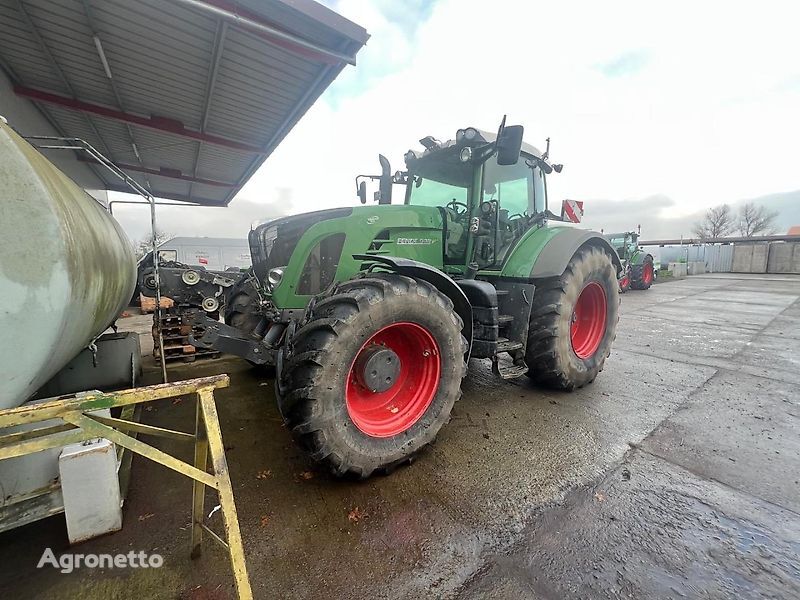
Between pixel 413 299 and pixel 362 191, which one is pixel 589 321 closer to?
pixel 413 299

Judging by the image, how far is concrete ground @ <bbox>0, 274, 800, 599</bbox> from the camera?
5.42ft

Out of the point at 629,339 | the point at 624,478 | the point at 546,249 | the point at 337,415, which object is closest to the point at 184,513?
the point at 337,415

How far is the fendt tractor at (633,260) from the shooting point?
1577 centimetres

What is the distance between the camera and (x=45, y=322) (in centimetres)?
137

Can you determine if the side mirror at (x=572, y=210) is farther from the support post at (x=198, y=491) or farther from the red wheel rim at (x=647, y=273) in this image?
the red wheel rim at (x=647, y=273)

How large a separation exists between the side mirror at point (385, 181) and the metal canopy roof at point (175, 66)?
1.09 metres

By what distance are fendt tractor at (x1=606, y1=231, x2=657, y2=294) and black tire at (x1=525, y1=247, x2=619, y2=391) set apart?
13827 millimetres

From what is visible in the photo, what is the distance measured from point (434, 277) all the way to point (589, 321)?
2.82 meters

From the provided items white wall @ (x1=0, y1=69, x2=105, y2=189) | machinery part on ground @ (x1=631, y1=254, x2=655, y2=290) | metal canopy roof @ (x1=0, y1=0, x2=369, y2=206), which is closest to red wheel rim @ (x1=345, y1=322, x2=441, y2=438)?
metal canopy roof @ (x1=0, y1=0, x2=369, y2=206)

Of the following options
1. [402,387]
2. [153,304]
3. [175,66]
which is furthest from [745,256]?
Result: [153,304]

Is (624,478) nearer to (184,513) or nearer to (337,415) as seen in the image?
(337,415)

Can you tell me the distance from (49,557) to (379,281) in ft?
7.11

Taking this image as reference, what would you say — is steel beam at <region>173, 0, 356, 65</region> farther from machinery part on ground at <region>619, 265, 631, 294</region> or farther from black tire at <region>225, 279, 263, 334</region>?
machinery part on ground at <region>619, 265, 631, 294</region>

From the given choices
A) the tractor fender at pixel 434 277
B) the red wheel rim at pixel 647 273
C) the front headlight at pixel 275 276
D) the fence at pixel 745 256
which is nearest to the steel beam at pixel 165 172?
the front headlight at pixel 275 276
